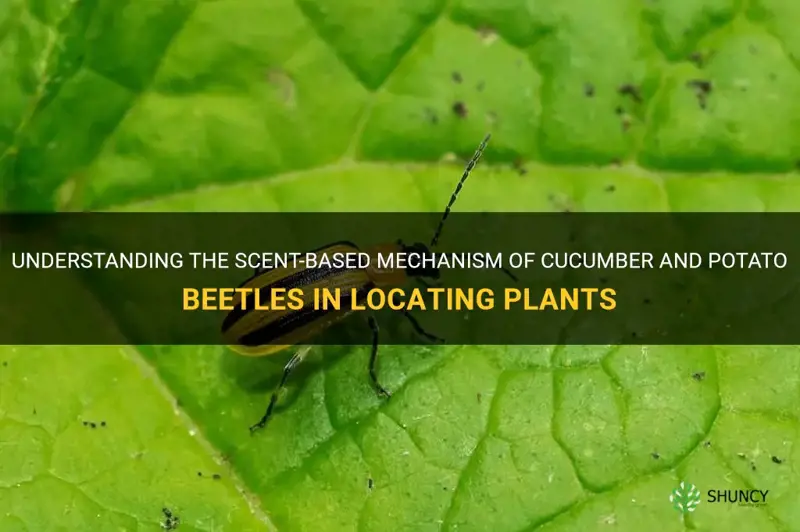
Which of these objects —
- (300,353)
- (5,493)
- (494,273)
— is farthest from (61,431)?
(494,273)

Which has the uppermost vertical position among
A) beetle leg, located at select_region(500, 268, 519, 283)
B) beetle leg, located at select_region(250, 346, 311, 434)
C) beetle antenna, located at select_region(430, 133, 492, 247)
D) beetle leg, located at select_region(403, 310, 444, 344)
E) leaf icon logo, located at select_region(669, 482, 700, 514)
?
beetle antenna, located at select_region(430, 133, 492, 247)


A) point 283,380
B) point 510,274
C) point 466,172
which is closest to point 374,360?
point 283,380

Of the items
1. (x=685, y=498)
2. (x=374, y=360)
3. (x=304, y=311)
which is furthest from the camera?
(x=304, y=311)

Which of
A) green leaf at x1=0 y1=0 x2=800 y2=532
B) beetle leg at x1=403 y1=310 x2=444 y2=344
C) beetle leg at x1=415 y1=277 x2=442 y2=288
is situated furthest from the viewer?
beetle leg at x1=415 y1=277 x2=442 y2=288

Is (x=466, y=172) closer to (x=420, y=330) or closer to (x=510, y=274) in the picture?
(x=510, y=274)

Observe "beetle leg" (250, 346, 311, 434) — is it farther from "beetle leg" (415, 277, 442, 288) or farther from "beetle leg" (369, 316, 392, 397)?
"beetle leg" (415, 277, 442, 288)

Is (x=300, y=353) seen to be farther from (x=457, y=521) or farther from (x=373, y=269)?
(x=457, y=521)

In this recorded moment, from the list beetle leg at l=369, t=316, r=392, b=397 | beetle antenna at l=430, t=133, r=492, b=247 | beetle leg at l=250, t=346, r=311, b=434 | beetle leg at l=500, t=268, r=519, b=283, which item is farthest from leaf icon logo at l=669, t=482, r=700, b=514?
beetle leg at l=250, t=346, r=311, b=434
